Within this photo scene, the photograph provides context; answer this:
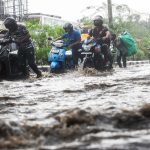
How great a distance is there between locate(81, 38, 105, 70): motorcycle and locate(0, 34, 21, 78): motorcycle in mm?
2329

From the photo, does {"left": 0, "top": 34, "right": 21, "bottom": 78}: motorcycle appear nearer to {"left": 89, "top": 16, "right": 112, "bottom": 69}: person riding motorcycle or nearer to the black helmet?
the black helmet

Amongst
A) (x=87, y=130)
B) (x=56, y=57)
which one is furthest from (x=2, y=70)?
(x=87, y=130)

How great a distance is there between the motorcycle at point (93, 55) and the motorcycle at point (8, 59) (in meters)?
2.33


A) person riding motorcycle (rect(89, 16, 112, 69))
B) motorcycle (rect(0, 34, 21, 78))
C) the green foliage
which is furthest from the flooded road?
the green foliage

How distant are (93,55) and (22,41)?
2725 millimetres

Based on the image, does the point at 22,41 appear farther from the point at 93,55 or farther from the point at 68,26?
the point at 68,26

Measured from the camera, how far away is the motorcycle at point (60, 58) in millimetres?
12320

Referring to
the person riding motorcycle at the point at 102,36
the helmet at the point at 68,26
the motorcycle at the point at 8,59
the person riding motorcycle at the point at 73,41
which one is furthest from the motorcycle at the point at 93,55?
the motorcycle at the point at 8,59

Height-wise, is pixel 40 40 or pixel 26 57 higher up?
pixel 40 40

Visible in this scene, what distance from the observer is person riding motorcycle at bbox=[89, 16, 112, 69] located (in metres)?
12.7

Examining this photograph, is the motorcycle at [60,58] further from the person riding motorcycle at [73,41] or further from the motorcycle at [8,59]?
the motorcycle at [8,59]

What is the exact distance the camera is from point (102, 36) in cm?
1288

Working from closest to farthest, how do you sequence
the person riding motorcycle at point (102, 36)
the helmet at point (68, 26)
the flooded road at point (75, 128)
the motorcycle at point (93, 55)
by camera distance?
the flooded road at point (75, 128), the motorcycle at point (93, 55), the person riding motorcycle at point (102, 36), the helmet at point (68, 26)

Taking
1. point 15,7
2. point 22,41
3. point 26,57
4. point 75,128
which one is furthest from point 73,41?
point 15,7
